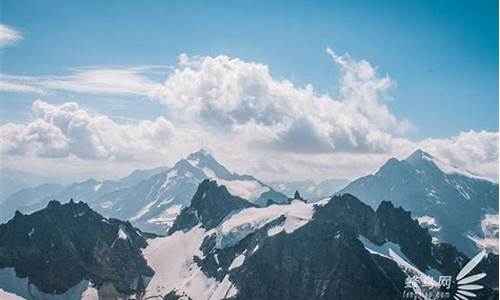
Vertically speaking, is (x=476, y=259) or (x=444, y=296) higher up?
(x=476, y=259)

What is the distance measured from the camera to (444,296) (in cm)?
17588

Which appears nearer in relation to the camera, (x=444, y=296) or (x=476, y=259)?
(x=476, y=259)

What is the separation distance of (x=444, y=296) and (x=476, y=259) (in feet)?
402

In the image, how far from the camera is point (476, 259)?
207ft
